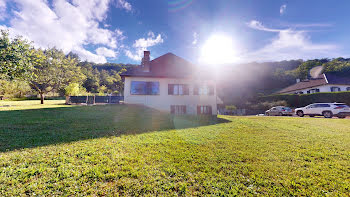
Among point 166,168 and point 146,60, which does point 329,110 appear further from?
point 146,60

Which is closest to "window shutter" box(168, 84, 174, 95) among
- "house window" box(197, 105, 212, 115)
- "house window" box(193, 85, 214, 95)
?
"house window" box(193, 85, 214, 95)

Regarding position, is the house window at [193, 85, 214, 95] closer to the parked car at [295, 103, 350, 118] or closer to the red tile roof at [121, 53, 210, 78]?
the red tile roof at [121, 53, 210, 78]

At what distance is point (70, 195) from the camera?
2139 millimetres

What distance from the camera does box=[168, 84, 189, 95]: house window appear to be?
14250 millimetres

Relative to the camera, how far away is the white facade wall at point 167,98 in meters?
13.5

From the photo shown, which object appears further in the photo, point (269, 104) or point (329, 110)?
point (269, 104)

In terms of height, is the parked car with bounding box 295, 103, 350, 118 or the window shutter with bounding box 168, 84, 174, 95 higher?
the window shutter with bounding box 168, 84, 174, 95

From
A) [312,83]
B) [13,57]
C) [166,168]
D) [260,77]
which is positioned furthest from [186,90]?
[260,77]

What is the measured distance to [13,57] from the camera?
11.9 m

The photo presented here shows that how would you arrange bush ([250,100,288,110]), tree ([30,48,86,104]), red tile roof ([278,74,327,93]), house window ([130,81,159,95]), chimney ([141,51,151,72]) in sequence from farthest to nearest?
1. red tile roof ([278,74,327,93])
2. bush ([250,100,288,110])
3. tree ([30,48,86,104])
4. chimney ([141,51,151,72])
5. house window ([130,81,159,95])

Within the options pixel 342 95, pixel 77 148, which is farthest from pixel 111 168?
pixel 342 95

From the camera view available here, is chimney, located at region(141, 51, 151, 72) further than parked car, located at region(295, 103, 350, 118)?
Yes

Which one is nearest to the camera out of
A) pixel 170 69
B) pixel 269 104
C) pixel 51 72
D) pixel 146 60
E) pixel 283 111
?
pixel 146 60

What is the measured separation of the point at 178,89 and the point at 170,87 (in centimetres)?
97
